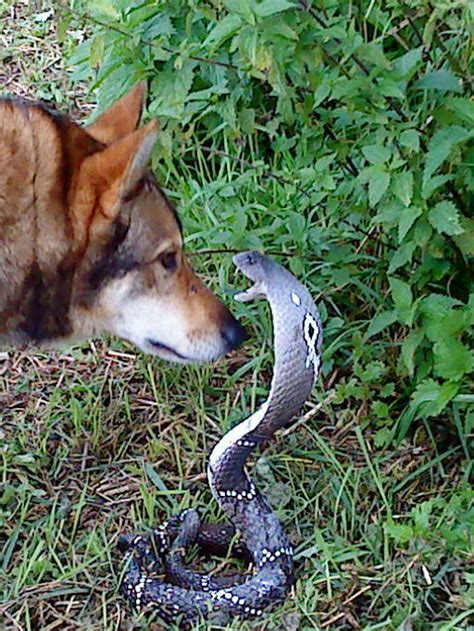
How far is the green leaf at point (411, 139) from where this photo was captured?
9.85 feet

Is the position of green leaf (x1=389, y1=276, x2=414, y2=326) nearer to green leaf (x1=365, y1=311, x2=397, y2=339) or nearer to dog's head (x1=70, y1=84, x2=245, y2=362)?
green leaf (x1=365, y1=311, x2=397, y2=339)

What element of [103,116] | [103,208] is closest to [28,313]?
[103,208]

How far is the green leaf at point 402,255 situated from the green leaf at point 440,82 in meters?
0.44

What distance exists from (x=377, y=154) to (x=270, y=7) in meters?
0.51

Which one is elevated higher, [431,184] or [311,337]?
[431,184]

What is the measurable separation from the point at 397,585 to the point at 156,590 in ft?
2.08

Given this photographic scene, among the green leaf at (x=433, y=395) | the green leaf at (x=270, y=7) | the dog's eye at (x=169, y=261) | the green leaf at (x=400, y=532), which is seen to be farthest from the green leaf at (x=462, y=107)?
the green leaf at (x=400, y=532)

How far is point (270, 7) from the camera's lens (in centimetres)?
285

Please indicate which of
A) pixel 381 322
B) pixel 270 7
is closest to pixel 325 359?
pixel 381 322

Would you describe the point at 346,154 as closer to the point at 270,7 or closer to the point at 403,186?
the point at 403,186

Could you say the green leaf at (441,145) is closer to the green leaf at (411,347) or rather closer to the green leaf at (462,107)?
the green leaf at (462,107)

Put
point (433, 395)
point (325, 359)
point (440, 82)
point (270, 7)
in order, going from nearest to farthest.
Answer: point (270, 7) → point (440, 82) → point (433, 395) → point (325, 359)

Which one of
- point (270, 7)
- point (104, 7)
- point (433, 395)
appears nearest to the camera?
point (270, 7)

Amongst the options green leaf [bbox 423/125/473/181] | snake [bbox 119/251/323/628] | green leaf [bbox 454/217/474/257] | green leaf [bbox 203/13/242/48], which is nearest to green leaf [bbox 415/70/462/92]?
green leaf [bbox 423/125/473/181]
